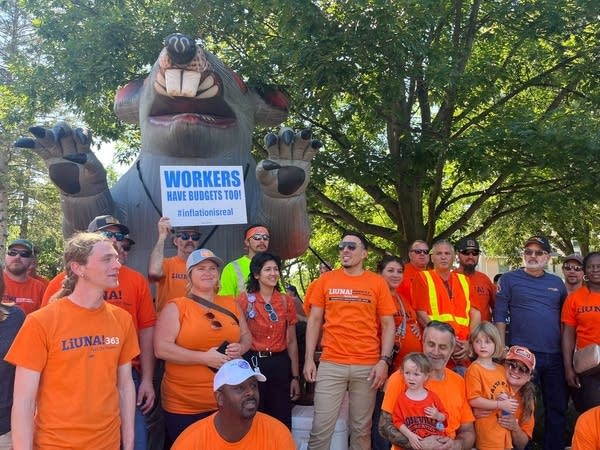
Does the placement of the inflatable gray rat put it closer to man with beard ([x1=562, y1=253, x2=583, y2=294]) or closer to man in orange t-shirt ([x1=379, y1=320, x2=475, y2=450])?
man in orange t-shirt ([x1=379, y1=320, x2=475, y2=450])

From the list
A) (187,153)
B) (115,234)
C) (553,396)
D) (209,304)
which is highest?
(187,153)

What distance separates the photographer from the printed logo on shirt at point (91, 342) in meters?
2.53

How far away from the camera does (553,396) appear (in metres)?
4.39

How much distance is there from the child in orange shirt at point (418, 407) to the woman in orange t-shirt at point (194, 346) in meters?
0.93

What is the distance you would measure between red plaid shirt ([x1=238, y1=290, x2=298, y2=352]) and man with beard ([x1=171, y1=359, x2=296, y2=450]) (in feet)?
3.35

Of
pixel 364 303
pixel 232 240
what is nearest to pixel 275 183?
pixel 232 240

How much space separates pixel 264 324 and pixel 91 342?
1397mm

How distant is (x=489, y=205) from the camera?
12.0m

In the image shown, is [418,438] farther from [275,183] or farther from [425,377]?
[275,183]

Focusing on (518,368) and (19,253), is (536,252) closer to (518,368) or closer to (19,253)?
(518,368)

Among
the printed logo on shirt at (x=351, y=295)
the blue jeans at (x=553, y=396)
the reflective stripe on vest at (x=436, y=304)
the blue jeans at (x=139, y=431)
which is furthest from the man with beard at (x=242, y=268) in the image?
the blue jeans at (x=553, y=396)

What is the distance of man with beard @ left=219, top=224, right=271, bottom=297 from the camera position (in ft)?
13.7

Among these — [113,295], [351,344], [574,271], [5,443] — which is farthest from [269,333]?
[574,271]

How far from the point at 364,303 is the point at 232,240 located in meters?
1.53
